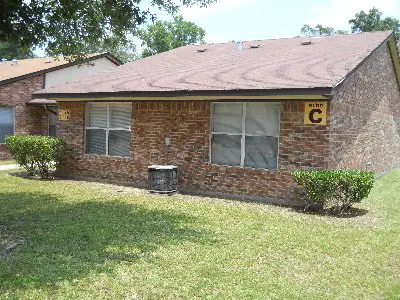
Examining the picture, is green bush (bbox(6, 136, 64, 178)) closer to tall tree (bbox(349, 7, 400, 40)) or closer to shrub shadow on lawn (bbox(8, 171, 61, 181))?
shrub shadow on lawn (bbox(8, 171, 61, 181))

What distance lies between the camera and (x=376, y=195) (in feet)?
38.3

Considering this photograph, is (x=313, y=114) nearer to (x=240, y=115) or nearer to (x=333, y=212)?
(x=240, y=115)

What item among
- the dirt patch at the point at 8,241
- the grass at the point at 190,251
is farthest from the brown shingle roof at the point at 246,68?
the dirt patch at the point at 8,241

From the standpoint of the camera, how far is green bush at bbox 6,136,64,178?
13.6 metres

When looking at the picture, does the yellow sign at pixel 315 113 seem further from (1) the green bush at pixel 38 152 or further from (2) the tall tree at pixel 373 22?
(2) the tall tree at pixel 373 22

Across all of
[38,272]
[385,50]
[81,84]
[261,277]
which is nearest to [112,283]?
[38,272]

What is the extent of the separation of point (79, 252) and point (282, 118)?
593 centimetres

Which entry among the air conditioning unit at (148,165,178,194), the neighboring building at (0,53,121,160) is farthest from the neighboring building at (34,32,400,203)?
the neighboring building at (0,53,121,160)

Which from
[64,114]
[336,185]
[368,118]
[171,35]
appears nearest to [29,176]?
[64,114]

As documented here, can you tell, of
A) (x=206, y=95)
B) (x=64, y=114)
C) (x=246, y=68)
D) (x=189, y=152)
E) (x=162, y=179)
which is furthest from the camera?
(x=64, y=114)

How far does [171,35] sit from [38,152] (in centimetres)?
3945

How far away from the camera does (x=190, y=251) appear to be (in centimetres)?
620

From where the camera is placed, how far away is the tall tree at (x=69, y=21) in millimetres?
7319

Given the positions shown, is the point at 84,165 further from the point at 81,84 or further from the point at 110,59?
the point at 110,59
